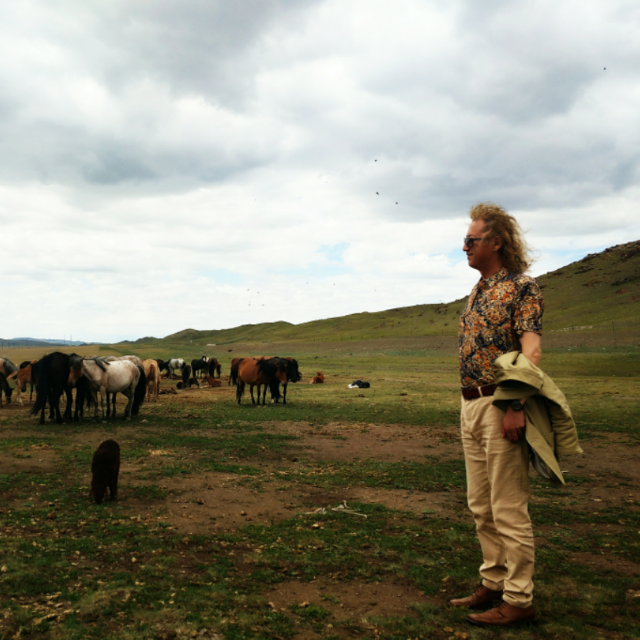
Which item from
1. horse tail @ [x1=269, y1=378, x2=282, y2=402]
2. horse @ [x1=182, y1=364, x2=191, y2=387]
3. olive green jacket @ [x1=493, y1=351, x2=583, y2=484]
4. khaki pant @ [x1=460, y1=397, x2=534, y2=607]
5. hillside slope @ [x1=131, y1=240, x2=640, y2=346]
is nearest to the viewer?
olive green jacket @ [x1=493, y1=351, x2=583, y2=484]

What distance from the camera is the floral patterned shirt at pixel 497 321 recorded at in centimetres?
363

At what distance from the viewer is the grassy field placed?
3.69m

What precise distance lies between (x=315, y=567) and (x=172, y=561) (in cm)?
142

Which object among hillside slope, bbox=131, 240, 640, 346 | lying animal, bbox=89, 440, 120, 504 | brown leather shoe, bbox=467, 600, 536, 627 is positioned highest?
hillside slope, bbox=131, 240, 640, 346

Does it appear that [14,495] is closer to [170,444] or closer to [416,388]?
[170,444]

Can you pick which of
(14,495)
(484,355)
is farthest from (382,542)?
(14,495)

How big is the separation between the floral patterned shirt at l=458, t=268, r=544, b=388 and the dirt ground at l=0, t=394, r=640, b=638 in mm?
2081

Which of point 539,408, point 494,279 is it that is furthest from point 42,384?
point 539,408

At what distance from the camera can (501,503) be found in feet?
11.7

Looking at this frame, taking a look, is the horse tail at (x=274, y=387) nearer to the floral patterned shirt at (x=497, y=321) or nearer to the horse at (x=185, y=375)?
the horse at (x=185, y=375)

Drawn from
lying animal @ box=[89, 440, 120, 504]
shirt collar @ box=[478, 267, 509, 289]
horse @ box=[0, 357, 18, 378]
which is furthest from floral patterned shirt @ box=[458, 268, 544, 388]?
horse @ box=[0, 357, 18, 378]

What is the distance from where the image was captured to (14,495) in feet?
22.6

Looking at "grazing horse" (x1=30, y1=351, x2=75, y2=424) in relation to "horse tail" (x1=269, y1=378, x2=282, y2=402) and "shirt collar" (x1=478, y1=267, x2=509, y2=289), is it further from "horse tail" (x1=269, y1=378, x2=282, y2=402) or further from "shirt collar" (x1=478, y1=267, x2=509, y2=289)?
"shirt collar" (x1=478, y1=267, x2=509, y2=289)

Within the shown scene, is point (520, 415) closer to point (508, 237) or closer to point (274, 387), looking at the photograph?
point (508, 237)
